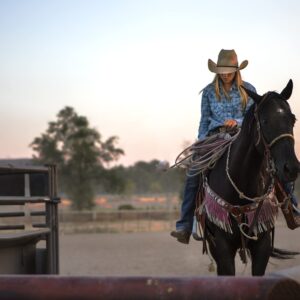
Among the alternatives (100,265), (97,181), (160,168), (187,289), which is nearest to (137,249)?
(100,265)

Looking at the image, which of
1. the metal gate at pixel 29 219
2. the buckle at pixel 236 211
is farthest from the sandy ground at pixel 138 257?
the metal gate at pixel 29 219

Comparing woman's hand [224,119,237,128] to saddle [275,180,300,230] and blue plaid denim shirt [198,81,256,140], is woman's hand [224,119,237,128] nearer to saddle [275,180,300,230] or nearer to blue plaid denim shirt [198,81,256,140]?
blue plaid denim shirt [198,81,256,140]

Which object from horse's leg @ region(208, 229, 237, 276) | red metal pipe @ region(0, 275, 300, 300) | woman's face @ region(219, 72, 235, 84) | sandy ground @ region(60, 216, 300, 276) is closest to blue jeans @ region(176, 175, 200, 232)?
horse's leg @ region(208, 229, 237, 276)

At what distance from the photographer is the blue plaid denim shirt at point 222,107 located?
5.31m

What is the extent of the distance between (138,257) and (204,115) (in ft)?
31.0

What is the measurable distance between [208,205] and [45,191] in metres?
1.44

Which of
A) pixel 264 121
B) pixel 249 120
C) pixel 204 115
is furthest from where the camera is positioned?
pixel 204 115

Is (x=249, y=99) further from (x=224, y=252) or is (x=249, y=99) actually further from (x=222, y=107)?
(x=224, y=252)

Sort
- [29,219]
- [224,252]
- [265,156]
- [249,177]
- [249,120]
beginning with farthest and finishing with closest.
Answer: [29,219] → [224,252] → [249,177] → [249,120] → [265,156]

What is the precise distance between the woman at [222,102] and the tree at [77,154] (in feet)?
113

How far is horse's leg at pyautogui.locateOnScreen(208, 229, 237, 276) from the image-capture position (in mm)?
4691

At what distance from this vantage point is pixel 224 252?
15.4 ft

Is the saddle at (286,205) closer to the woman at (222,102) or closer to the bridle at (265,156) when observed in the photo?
the bridle at (265,156)

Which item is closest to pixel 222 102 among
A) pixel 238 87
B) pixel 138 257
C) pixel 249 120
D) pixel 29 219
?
pixel 238 87
